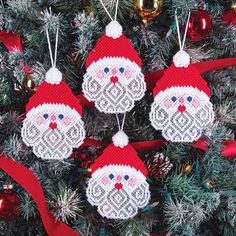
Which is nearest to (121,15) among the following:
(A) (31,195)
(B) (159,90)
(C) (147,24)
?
(C) (147,24)

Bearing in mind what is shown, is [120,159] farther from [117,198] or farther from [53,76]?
[53,76]

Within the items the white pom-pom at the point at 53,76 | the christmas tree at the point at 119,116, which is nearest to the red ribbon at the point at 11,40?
the christmas tree at the point at 119,116

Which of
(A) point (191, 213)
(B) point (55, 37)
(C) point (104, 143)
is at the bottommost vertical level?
(A) point (191, 213)

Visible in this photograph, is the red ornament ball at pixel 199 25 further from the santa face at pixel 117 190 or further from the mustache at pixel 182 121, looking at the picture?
the santa face at pixel 117 190

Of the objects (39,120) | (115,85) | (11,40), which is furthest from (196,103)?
(11,40)

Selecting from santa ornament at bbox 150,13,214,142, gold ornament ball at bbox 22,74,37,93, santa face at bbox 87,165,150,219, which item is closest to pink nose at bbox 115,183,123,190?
santa face at bbox 87,165,150,219

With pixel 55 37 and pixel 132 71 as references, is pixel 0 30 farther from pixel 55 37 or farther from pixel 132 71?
pixel 132 71
